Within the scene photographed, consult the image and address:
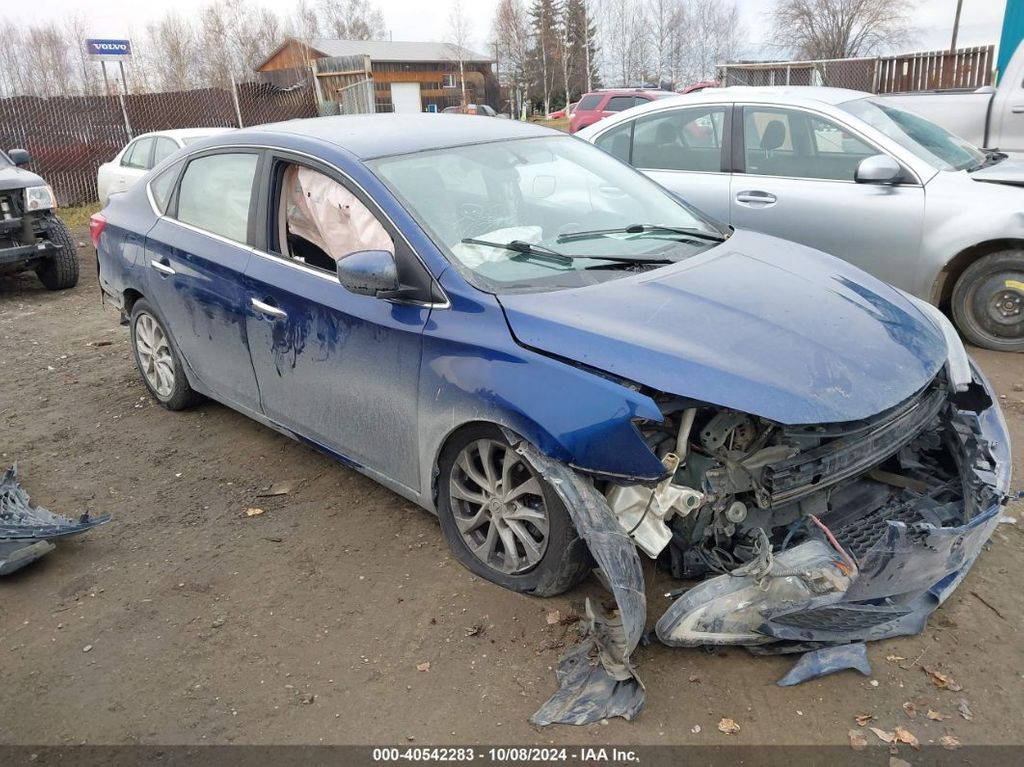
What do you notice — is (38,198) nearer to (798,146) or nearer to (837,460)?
(798,146)

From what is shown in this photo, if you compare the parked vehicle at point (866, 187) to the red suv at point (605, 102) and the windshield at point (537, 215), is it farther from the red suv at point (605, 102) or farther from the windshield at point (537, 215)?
the red suv at point (605, 102)

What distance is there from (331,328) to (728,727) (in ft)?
7.12

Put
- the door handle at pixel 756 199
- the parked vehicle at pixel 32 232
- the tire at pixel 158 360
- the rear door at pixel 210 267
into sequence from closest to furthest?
1. the rear door at pixel 210 267
2. the tire at pixel 158 360
3. the door handle at pixel 756 199
4. the parked vehicle at pixel 32 232

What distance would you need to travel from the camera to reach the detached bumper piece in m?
3.56

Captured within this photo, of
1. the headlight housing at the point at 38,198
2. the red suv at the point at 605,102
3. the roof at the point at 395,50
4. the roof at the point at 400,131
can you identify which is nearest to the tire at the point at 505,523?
the roof at the point at 400,131

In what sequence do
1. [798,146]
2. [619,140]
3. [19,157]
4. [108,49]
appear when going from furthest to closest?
1. [108,49]
2. [19,157]
3. [619,140]
4. [798,146]

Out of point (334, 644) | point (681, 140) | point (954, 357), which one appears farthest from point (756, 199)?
point (334, 644)

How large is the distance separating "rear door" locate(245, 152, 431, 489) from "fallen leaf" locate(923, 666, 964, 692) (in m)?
1.96

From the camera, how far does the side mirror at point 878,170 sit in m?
5.46

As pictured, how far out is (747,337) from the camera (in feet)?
9.50

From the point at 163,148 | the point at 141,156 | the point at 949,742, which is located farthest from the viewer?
the point at 141,156

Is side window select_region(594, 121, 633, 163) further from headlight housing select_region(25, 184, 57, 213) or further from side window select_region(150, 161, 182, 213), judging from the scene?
headlight housing select_region(25, 184, 57, 213)

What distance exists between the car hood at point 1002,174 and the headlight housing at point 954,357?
2.49m

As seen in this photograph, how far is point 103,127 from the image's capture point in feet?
61.1
